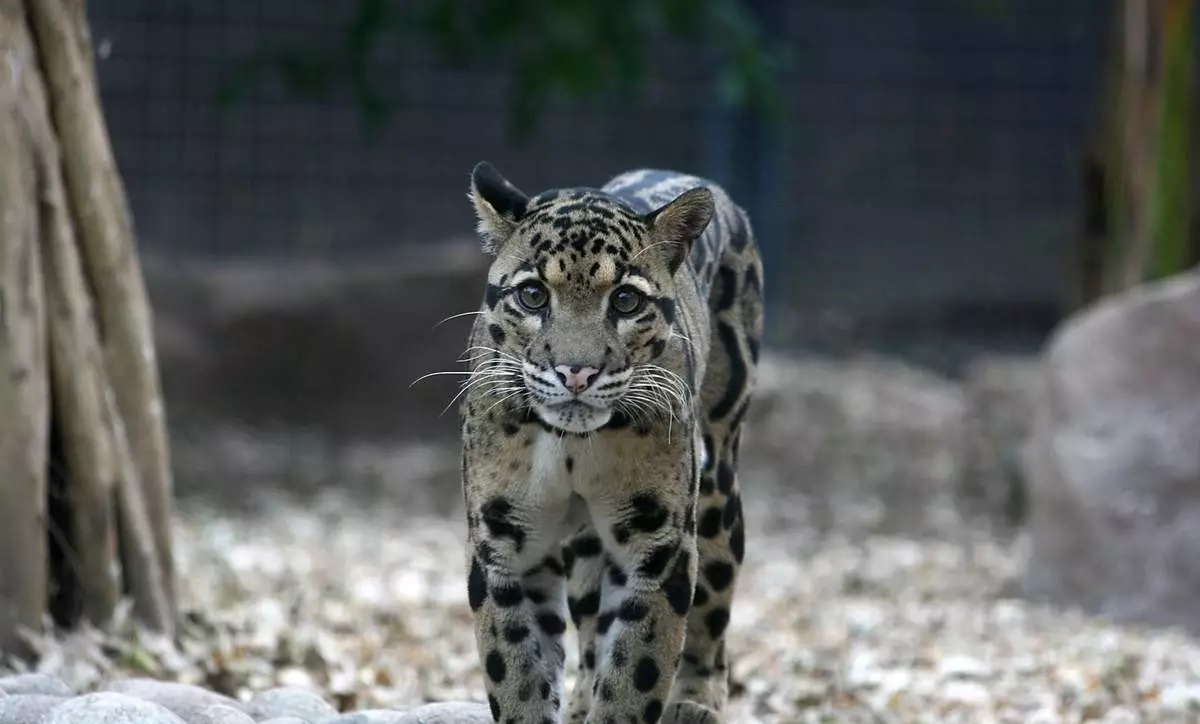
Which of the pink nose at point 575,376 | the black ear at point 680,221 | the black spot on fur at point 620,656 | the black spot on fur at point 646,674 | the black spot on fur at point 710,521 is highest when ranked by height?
the black ear at point 680,221

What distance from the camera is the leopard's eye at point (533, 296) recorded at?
358 centimetres

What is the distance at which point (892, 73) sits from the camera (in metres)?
15.6

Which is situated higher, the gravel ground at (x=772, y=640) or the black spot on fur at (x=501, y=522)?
the black spot on fur at (x=501, y=522)

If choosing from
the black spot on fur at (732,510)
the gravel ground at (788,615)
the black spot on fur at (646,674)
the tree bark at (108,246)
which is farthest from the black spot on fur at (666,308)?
the tree bark at (108,246)

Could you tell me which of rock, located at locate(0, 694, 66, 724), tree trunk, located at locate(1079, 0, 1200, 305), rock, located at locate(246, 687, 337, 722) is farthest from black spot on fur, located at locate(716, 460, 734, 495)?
tree trunk, located at locate(1079, 0, 1200, 305)

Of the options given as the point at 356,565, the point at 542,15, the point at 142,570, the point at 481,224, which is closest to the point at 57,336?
the point at 142,570

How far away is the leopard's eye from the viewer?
141 inches

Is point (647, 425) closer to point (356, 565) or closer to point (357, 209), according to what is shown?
point (356, 565)

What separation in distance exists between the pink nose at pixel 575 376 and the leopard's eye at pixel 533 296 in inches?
7.5

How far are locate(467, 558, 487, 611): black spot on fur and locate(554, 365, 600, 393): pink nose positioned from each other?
528mm

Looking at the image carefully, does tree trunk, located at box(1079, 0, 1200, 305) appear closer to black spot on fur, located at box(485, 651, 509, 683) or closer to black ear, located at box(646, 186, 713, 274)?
black ear, located at box(646, 186, 713, 274)

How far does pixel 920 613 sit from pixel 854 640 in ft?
2.57

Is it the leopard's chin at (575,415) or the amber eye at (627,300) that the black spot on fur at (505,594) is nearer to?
the leopard's chin at (575,415)

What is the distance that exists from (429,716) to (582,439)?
2.47 ft
